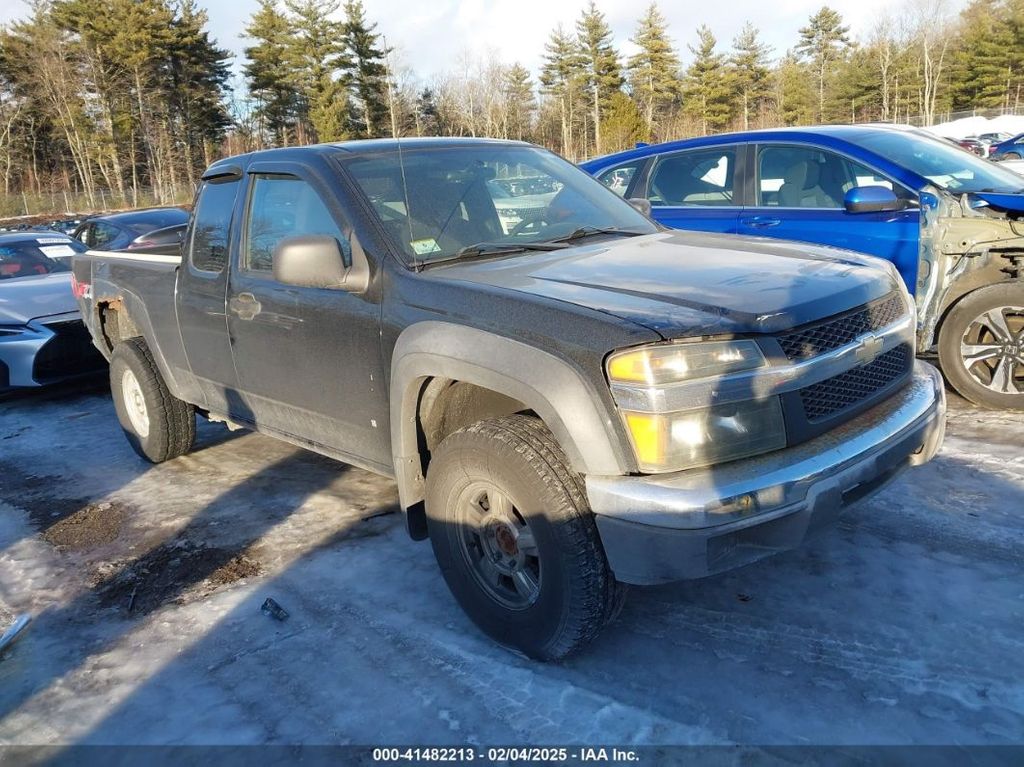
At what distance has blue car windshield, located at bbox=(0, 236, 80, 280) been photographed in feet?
27.8

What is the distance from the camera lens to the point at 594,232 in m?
3.79

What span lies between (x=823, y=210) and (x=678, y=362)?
3609 mm

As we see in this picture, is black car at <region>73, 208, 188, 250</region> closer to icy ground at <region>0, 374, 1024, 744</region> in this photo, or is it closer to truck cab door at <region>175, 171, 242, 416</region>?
truck cab door at <region>175, 171, 242, 416</region>

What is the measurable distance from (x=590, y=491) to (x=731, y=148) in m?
4.36

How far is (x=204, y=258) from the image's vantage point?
14.5ft

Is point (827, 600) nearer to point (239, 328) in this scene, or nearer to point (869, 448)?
point (869, 448)

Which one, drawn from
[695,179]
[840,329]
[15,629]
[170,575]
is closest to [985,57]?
[695,179]

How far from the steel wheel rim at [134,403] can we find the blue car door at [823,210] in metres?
4.29

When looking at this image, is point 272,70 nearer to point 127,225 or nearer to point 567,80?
point 567,80

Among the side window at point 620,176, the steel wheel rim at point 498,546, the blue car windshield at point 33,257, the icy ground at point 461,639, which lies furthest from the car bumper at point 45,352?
the steel wheel rim at point 498,546

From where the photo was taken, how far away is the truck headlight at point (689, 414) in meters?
2.45

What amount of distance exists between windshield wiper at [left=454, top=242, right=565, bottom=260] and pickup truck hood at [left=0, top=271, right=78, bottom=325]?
5299 millimetres

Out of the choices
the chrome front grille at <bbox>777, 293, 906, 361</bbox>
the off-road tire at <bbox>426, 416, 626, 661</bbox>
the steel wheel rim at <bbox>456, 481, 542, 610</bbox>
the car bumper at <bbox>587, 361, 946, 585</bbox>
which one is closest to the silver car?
the off-road tire at <bbox>426, 416, 626, 661</bbox>

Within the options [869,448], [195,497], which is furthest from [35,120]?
[869,448]
